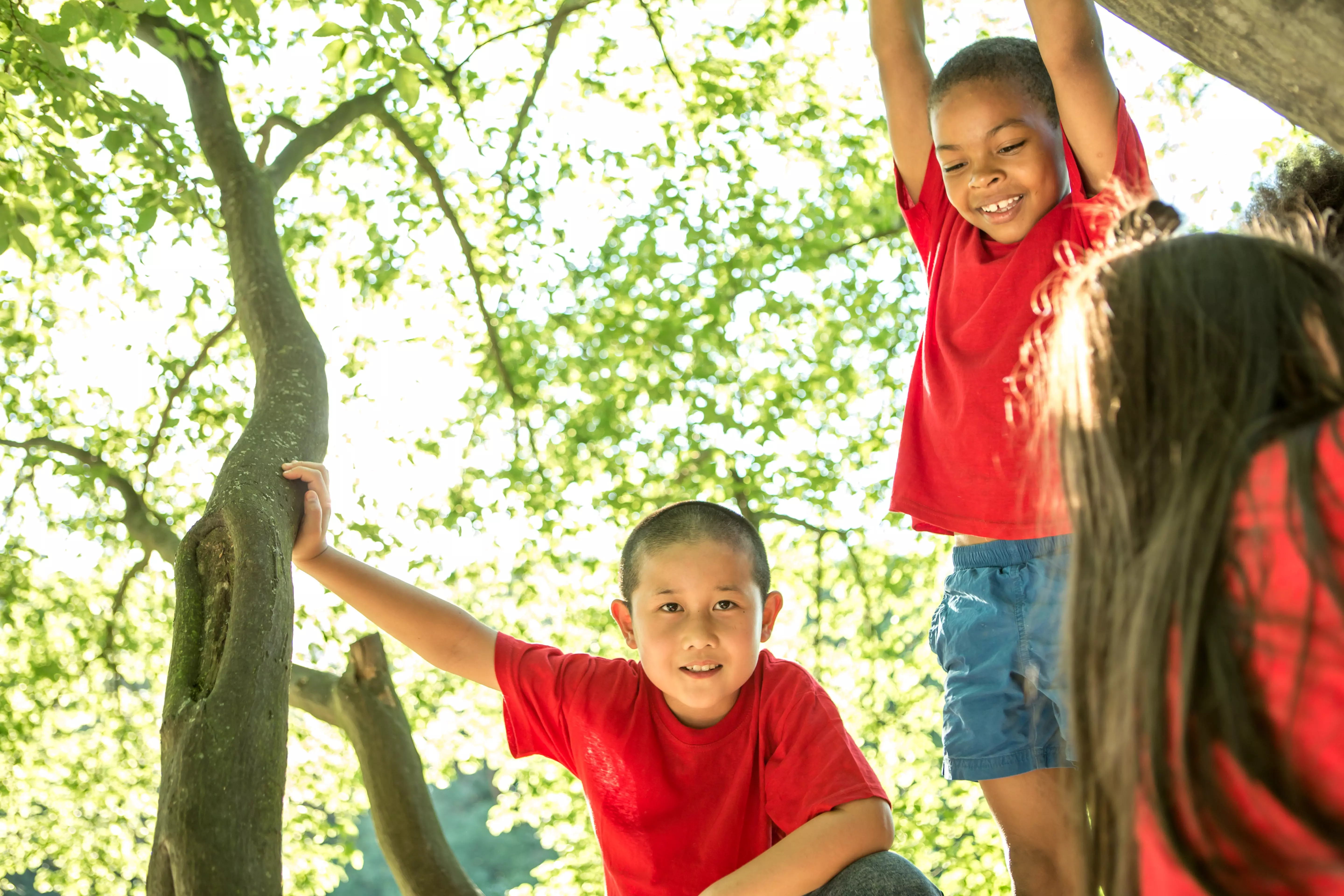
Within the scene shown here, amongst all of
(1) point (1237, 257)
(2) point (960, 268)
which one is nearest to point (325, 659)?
(2) point (960, 268)

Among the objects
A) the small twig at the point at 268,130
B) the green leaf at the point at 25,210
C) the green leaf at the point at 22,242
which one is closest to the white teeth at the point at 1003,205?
the green leaf at the point at 22,242

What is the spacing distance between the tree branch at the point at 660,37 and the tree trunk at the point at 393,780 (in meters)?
3.49

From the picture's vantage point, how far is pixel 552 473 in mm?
6559

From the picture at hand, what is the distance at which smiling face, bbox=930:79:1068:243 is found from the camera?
257 centimetres

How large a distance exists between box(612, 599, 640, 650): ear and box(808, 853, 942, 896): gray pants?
0.78 meters

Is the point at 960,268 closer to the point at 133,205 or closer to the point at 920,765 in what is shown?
the point at 133,205

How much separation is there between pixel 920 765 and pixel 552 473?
9.19 feet

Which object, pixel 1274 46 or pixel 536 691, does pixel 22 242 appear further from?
pixel 1274 46

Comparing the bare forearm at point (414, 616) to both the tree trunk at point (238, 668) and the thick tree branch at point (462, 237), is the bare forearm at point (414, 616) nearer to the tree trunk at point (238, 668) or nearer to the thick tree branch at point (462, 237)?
the tree trunk at point (238, 668)

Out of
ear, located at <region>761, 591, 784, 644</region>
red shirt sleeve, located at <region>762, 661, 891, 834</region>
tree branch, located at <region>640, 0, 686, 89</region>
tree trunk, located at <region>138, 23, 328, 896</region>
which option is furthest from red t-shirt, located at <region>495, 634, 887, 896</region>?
tree branch, located at <region>640, 0, 686, 89</region>

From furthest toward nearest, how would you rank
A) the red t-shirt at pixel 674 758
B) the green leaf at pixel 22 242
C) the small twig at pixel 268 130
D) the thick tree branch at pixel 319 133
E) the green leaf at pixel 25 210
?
the small twig at pixel 268 130 → the thick tree branch at pixel 319 133 → the green leaf at pixel 25 210 → the green leaf at pixel 22 242 → the red t-shirt at pixel 674 758

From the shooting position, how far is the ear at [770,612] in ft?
9.73

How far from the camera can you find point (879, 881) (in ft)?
7.72

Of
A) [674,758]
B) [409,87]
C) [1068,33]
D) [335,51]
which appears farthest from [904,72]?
[674,758]
